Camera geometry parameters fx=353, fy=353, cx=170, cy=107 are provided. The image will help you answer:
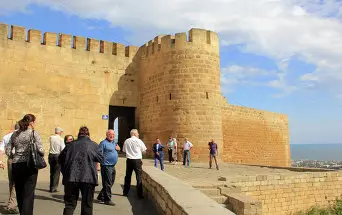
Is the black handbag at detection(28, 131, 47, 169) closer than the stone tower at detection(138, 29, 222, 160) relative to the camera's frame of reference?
Yes

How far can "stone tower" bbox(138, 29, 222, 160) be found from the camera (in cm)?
1711

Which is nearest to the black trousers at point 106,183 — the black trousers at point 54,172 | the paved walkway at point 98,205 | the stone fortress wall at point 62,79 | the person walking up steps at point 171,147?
the paved walkway at point 98,205

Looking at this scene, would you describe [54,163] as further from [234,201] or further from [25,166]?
[234,201]

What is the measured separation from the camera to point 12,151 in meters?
5.27

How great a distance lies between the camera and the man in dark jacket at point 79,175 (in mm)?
4902

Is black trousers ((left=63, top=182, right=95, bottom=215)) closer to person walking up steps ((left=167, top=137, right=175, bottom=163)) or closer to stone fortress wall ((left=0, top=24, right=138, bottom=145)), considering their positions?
person walking up steps ((left=167, top=137, right=175, bottom=163))

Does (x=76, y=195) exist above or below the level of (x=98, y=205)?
above

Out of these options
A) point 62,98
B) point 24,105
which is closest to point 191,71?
point 62,98

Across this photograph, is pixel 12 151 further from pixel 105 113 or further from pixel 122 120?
pixel 122 120

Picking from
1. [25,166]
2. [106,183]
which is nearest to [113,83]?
[106,183]

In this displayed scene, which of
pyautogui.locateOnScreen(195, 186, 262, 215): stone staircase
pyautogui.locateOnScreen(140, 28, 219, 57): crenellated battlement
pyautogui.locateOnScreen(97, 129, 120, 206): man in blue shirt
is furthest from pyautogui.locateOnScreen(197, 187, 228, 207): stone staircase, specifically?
pyautogui.locateOnScreen(140, 28, 219, 57): crenellated battlement

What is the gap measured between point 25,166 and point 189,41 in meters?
13.8

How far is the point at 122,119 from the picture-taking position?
25078 millimetres

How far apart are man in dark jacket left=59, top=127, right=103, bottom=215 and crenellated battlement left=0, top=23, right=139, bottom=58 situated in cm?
1344
